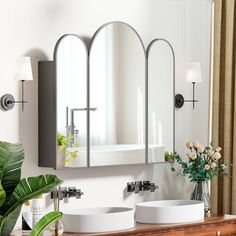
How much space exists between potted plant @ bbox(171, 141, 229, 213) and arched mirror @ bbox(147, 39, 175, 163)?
0.49 ft

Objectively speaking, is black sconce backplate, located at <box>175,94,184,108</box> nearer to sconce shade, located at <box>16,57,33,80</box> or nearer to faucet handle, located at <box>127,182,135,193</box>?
faucet handle, located at <box>127,182,135,193</box>

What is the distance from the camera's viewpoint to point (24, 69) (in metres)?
4.05

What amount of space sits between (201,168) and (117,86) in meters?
0.79

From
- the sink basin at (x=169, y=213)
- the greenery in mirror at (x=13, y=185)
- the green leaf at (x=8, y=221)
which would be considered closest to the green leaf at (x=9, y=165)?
the greenery in mirror at (x=13, y=185)

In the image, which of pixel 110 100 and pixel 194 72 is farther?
pixel 194 72

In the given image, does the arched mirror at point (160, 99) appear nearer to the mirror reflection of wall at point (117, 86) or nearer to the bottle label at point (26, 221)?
the mirror reflection of wall at point (117, 86)

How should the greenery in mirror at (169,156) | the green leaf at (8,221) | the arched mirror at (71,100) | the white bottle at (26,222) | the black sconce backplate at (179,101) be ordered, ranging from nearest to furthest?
the green leaf at (8,221) < the white bottle at (26,222) < the arched mirror at (71,100) < the greenery in mirror at (169,156) < the black sconce backplate at (179,101)

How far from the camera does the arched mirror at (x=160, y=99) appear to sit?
4.72 meters

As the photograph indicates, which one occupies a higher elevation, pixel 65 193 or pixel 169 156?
pixel 169 156

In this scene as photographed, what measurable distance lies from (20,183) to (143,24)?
176 cm

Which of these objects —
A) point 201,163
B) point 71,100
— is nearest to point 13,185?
point 71,100

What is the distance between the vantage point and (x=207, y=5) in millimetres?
5184

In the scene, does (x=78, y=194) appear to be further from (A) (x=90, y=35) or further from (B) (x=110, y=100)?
(A) (x=90, y=35)

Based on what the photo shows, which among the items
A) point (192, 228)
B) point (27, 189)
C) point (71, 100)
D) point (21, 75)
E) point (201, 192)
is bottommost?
point (192, 228)
